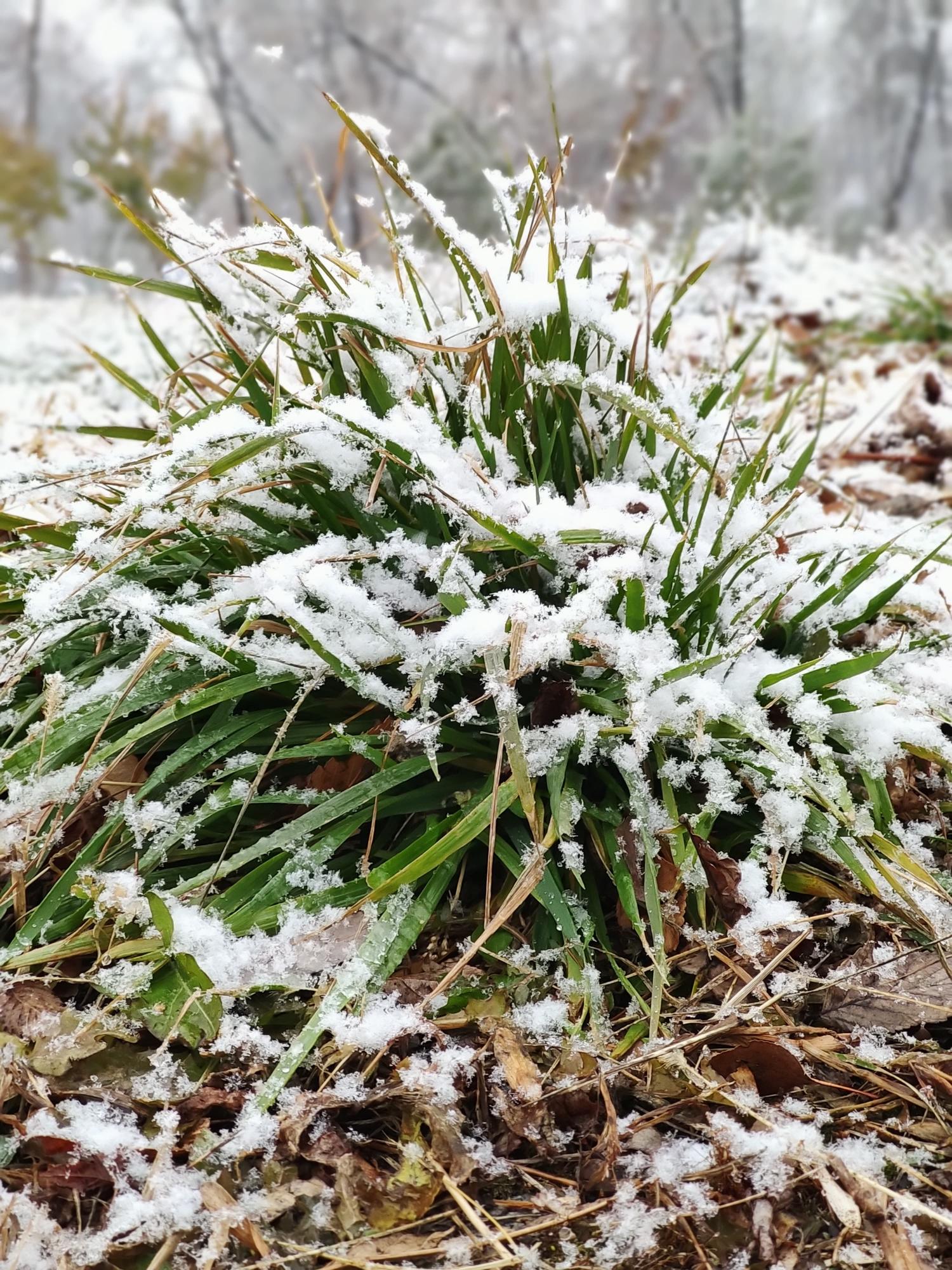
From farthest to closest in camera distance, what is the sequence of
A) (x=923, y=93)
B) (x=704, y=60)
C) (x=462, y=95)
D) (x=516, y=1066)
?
(x=462, y=95)
(x=923, y=93)
(x=704, y=60)
(x=516, y=1066)

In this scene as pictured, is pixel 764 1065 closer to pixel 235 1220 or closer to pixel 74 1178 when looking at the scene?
pixel 235 1220

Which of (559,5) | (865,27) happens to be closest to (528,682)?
(559,5)

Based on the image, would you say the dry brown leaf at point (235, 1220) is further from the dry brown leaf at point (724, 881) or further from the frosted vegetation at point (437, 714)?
the dry brown leaf at point (724, 881)

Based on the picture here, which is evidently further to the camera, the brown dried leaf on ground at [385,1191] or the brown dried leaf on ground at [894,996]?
the brown dried leaf on ground at [894,996]

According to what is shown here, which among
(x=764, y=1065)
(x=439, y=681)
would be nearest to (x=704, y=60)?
(x=439, y=681)

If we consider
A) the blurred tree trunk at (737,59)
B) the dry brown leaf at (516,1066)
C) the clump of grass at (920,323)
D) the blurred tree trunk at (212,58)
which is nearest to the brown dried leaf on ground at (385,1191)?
the dry brown leaf at (516,1066)

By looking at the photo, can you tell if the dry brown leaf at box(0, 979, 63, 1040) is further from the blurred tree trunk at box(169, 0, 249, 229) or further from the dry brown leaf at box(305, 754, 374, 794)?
the blurred tree trunk at box(169, 0, 249, 229)
